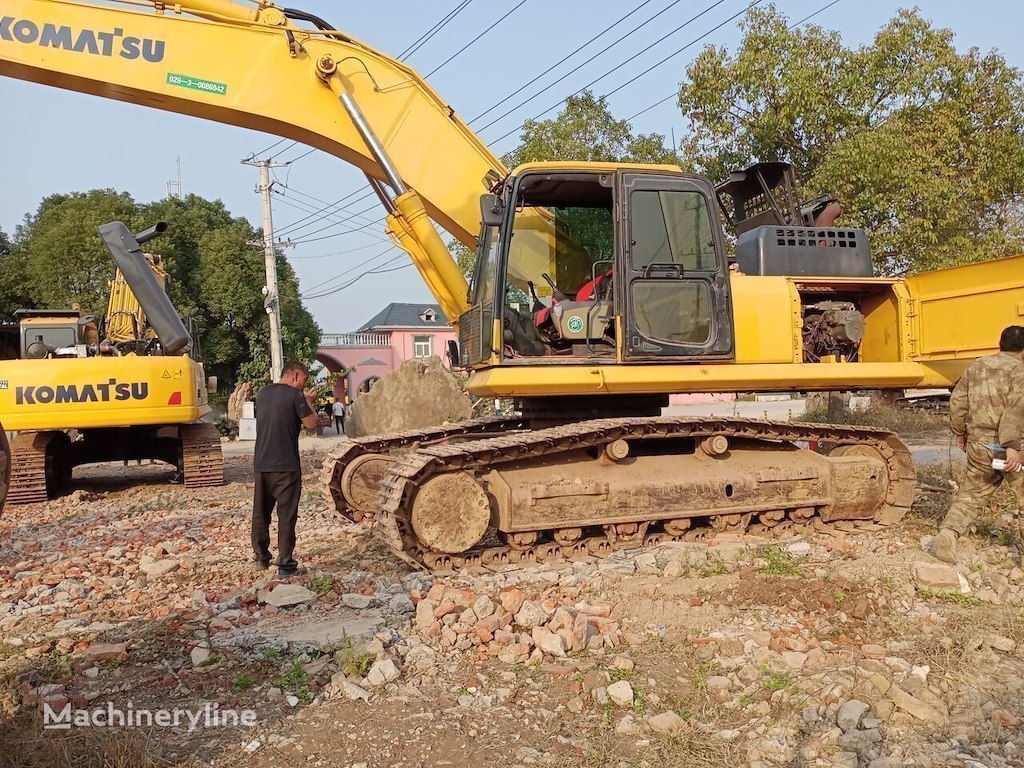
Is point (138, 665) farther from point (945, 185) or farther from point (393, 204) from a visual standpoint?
point (945, 185)

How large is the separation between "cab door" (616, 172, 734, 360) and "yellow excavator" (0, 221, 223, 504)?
251 inches

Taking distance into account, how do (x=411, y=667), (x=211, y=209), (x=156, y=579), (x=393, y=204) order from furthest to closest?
(x=211, y=209)
(x=393, y=204)
(x=156, y=579)
(x=411, y=667)

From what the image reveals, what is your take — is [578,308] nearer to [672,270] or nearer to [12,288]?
[672,270]

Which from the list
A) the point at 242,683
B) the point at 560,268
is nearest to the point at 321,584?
the point at 242,683

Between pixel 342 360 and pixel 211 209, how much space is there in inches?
667

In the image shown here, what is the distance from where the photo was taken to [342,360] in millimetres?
50125

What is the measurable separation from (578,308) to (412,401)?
41.7 ft

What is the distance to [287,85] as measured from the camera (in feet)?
24.8

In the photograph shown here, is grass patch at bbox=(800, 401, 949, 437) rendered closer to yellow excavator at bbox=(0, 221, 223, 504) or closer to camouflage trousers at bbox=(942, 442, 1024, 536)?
camouflage trousers at bbox=(942, 442, 1024, 536)

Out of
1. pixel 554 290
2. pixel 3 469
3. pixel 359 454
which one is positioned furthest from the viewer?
pixel 359 454

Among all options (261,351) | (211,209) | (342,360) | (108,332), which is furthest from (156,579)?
(342,360)

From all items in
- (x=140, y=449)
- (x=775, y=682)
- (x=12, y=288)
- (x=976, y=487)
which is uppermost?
(x=12, y=288)

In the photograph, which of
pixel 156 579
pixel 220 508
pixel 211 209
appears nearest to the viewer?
pixel 156 579

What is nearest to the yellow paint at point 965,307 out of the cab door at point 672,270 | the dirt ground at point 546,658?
the dirt ground at point 546,658
